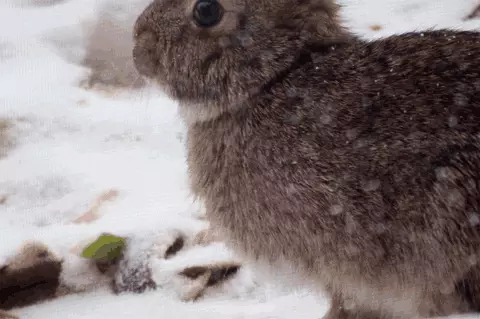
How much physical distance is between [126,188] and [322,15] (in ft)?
5.44

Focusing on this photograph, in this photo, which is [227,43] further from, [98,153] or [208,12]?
[98,153]

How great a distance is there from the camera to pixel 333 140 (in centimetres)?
214

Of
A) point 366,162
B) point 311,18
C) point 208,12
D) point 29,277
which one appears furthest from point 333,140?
point 29,277

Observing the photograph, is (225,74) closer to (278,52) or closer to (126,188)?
(278,52)

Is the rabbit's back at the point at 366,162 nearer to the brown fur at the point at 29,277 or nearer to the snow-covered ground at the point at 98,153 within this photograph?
the snow-covered ground at the point at 98,153

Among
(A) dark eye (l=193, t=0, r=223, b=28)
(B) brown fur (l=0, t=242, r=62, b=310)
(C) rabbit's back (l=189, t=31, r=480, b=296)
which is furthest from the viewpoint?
(B) brown fur (l=0, t=242, r=62, b=310)

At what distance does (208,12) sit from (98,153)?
1815 millimetres

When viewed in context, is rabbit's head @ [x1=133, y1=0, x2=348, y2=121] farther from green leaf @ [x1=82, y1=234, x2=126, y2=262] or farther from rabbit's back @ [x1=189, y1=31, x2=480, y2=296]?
green leaf @ [x1=82, y1=234, x2=126, y2=262]

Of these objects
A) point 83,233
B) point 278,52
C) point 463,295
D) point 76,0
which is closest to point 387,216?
point 463,295

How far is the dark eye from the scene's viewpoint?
2205 millimetres

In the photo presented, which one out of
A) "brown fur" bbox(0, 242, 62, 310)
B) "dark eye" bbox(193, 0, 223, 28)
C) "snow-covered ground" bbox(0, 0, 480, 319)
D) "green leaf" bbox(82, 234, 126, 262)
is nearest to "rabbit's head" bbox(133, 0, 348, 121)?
"dark eye" bbox(193, 0, 223, 28)

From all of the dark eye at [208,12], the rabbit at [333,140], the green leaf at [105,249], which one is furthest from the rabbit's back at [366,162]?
the green leaf at [105,249]

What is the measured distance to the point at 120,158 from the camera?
3.83 m

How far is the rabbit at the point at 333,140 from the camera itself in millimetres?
2043
